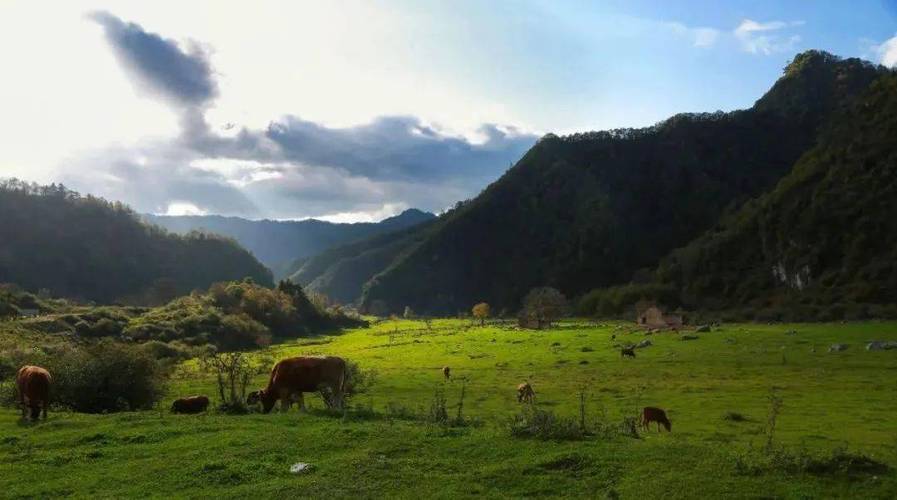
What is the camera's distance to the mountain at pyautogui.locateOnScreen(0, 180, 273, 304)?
161625 millimetres

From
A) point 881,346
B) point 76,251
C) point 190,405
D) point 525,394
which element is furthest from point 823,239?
point 76,251

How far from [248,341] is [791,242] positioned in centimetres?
11031

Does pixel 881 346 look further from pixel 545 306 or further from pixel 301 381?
pixel 545 306

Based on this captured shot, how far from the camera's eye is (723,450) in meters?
13.6

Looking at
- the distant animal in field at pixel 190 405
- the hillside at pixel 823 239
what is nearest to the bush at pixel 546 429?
the distant animal in field at pixel 190 405

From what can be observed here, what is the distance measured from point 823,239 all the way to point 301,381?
132 m

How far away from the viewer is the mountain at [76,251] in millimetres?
161625

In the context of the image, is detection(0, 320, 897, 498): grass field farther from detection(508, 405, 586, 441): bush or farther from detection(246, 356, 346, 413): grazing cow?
detection(246, 356, 346, 413): grazing cow

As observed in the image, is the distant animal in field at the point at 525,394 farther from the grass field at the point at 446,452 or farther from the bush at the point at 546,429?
the bush at the point at 546,429

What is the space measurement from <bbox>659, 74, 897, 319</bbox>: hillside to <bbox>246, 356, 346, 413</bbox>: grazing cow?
8917 cm

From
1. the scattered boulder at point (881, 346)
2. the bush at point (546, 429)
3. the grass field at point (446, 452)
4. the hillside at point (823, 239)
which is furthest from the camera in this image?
the hillside at point (823, 239)

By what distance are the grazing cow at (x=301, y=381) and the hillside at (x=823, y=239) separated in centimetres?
8917

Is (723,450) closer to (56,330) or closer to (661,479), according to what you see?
(661,479)

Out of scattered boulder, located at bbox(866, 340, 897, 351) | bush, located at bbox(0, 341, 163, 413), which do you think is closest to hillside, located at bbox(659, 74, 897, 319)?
scattered boulder, located at bbox(866, 340, 897, 351)
